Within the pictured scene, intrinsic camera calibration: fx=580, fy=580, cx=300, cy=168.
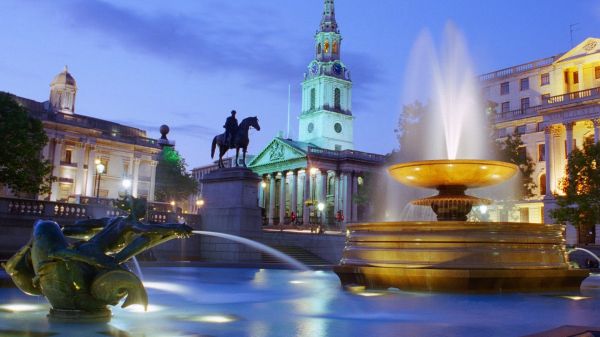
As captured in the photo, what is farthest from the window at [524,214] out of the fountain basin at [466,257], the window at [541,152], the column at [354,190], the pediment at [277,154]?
the fountain basin at [466,257]

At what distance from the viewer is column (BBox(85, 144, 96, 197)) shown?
7038 cm

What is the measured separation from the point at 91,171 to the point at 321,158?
108 feet

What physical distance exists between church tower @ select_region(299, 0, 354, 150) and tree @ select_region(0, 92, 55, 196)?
68.6m

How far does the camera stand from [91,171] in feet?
232

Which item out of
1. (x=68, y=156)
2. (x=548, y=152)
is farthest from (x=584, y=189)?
(x=68, y=156)

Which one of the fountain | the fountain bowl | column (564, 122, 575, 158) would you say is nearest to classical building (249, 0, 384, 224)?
column (564, 122, 575, 158)

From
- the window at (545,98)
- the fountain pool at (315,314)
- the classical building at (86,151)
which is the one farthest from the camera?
the classical building at (86,151)

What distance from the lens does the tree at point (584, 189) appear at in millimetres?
37812

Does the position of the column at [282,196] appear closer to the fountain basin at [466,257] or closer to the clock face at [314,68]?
the clock face at [314,68]

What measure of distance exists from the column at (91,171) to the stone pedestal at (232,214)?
160 feet

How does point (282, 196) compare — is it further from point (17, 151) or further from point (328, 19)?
point (17, 151)

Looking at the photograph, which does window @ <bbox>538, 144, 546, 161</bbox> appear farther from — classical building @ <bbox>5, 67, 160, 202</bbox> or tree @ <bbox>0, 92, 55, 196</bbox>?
tree @ <bbox>0, 92, 55, 196</bbox>

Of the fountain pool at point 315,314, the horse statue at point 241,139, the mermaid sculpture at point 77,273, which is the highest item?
the horse statue at point 241,139

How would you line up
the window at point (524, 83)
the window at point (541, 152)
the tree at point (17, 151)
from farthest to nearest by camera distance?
the window at point (524, 83), the window at point (541, 152), the tree at point (17, 151)
